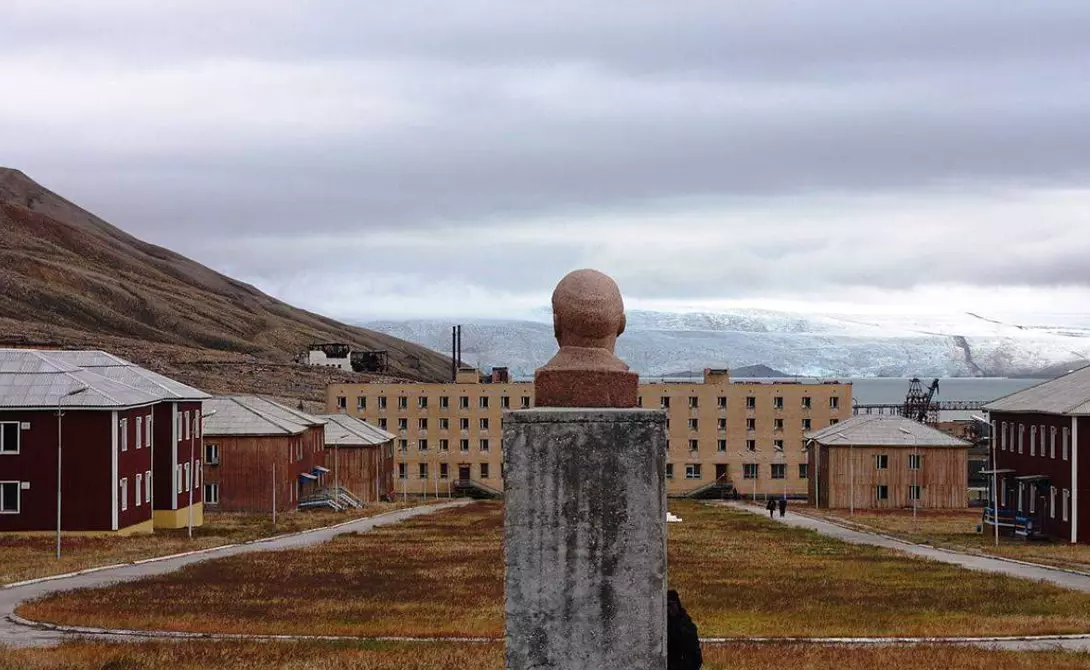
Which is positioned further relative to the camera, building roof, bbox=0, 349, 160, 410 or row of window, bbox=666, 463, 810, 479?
row of window, bbox=666, 463, 810, 479

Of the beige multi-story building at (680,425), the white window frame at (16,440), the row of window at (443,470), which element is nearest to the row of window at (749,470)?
the beige multi-story building at (680,425)

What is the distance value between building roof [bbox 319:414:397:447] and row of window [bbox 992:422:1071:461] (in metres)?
50.8

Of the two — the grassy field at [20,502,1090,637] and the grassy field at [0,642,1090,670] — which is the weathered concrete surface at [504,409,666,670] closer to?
the grassy field at [0,642,1090,670]

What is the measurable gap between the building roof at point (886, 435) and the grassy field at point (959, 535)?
535 centimetres

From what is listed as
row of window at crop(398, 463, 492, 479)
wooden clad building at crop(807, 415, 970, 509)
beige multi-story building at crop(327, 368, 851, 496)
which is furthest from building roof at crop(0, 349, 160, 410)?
row of window at crop(398, 463, 492, 479)

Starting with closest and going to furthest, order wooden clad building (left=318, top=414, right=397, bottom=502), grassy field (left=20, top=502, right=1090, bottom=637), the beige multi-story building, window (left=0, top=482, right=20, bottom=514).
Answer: grassy field (left=20, top=502, right=1090, bottom=637), window (left=0, top=482, right=20, bottom=514), wooden clad building (left=318, top=414, right=397, bottom=502), the beige multi-story building

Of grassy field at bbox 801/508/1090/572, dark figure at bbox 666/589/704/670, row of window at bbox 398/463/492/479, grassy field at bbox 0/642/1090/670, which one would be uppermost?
dark figure at bbox 666/589/704/670

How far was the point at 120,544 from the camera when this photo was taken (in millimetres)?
60594

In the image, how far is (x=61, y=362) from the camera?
67938 millimetres

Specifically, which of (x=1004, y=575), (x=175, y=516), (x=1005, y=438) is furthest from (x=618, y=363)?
(x=1005, y=438)

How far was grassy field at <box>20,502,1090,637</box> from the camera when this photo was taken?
3441 cm

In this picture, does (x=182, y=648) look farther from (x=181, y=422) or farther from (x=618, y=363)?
(x=181, y=422)

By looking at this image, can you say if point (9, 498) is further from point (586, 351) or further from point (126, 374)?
point (586, 351)

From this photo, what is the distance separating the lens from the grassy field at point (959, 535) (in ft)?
194
